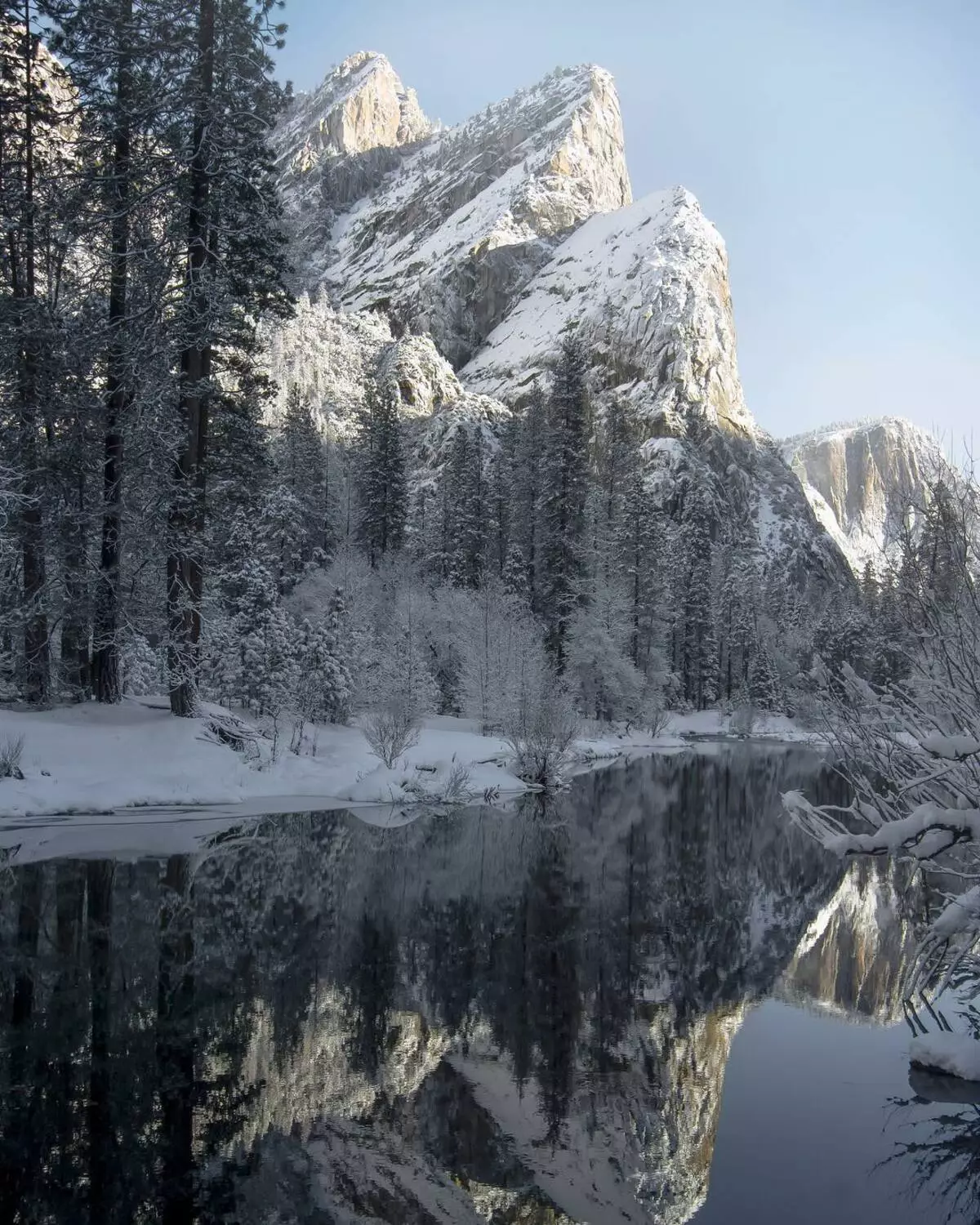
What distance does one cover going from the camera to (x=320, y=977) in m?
8.70

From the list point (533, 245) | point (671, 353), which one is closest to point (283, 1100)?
point (671, 353)

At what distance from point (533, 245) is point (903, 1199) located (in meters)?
176

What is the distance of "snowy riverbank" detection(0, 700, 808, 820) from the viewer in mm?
15883

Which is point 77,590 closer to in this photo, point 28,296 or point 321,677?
point 28,296

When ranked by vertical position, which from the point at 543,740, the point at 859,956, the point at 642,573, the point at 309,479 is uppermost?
the point at 309,479

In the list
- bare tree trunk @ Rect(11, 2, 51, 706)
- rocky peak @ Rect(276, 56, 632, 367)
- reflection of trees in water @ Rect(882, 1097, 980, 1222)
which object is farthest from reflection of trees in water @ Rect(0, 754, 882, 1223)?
rocky peak @ Rect(276, 56, 632, 367)

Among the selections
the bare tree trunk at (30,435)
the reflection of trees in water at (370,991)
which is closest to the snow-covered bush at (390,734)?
the bare tree trunk at (30,435)

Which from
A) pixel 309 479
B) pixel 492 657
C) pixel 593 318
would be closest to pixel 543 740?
pixel 492 657

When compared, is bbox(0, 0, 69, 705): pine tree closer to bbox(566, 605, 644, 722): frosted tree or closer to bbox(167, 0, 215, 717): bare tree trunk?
bbox(167, 0, 215, 717): bare tree trunk

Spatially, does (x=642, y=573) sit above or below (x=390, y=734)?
above

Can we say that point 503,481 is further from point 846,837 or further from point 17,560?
point 846,837

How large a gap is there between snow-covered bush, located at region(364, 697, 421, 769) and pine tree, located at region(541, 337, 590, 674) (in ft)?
61.5

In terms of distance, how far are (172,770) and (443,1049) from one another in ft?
39.0

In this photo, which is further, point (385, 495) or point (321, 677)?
point (385, 495)
